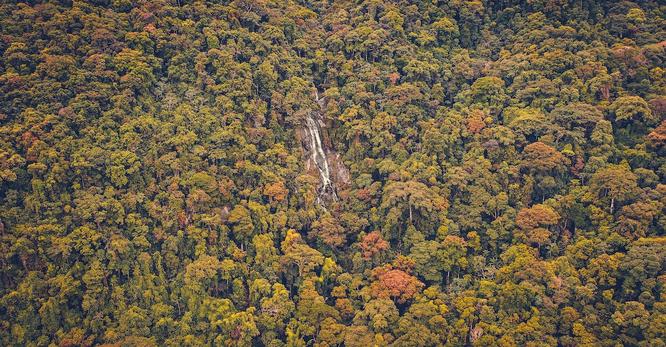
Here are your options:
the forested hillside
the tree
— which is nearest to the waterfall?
the forested hillside

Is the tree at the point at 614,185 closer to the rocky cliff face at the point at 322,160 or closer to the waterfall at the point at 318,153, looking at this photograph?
the rocky cliff face at the point at 322,160

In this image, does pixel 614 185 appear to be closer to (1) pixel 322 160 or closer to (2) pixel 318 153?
(1) pixel 322 160

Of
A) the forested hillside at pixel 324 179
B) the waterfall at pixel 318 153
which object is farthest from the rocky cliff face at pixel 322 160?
the forested hillside at pixel 324 179

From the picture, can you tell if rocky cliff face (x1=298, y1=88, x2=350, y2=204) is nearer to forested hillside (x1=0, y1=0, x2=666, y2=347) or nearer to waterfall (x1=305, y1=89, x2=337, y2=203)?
waterfall (x1=305, y1=89, x2=337, y2=203)

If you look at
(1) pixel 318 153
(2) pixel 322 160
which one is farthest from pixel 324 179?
(1) pixel 318 153

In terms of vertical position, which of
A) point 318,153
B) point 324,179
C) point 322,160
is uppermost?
point 318,153
